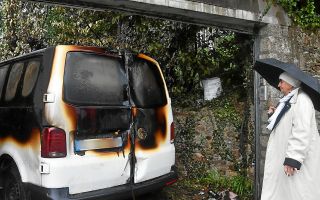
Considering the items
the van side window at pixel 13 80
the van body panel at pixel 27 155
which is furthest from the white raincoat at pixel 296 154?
the van side window at pixel 13 80

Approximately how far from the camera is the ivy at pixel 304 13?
6465 mm

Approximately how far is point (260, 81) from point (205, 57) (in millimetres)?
1813

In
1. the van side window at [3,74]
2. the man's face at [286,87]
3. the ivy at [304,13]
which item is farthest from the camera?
the ivy at [304,13]

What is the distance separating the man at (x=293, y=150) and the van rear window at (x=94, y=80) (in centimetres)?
176

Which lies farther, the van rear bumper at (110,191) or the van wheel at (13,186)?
the van wheel at (13,186)

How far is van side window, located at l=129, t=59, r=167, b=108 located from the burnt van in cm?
1

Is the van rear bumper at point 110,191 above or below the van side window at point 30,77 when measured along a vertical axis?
below

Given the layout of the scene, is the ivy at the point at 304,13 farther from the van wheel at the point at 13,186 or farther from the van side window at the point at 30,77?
the van wheel at the point at 13,186

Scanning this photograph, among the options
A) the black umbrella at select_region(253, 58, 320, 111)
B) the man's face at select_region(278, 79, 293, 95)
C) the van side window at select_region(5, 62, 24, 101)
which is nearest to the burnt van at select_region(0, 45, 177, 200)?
the van side window at select_region(5, 62, 24, 101)

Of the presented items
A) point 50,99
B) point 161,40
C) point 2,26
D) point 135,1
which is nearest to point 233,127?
point 161,40

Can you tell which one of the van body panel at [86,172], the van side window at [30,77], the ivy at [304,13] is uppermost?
the ivy at [304,13]

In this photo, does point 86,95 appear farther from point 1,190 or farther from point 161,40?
point 161,40

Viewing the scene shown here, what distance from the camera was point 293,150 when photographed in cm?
394

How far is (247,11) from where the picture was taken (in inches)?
241
